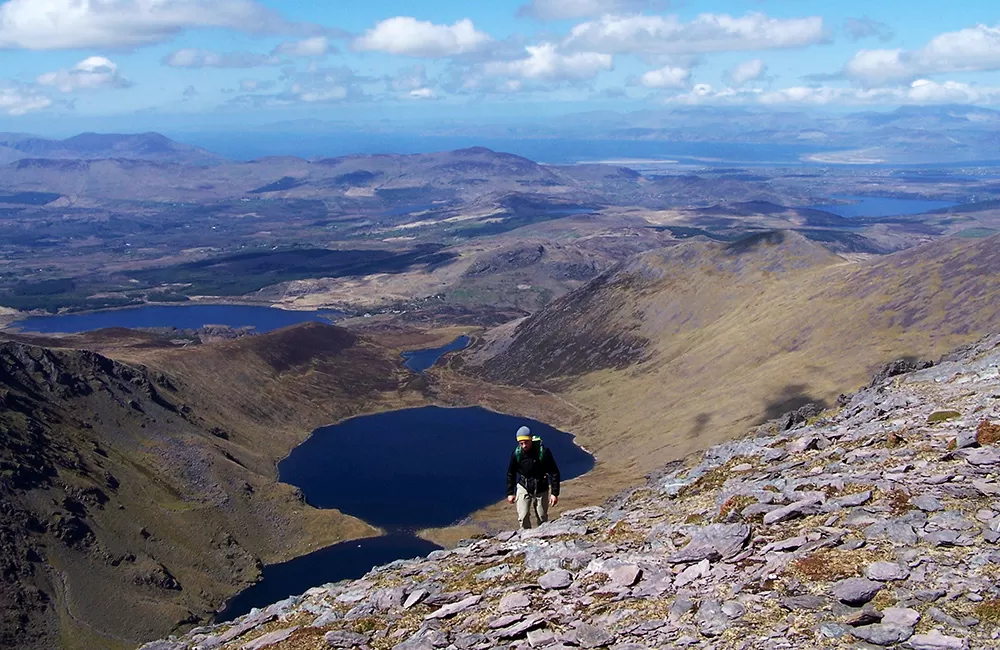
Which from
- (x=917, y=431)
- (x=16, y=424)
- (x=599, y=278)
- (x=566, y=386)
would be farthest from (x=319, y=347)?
(x=917, y=431)

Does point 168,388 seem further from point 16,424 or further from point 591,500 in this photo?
point 591,500

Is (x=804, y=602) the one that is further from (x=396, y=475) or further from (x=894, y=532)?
(x=396, y=475)

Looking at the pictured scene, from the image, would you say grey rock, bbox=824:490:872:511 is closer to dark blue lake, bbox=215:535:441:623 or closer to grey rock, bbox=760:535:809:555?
grey rock, bbox=760:535:809:555

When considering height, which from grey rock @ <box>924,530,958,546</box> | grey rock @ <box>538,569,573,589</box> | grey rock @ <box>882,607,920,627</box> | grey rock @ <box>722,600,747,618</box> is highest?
grey rock @ <box>924,530,958,546</box>

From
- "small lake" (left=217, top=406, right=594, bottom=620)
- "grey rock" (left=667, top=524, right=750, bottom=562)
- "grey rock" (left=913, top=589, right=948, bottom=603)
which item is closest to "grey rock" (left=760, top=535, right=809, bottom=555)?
"grey rock" (left=667, top=524, right=750, bottom=562)

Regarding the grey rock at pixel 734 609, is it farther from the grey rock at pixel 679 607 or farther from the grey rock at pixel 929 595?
the grey rock at pixel 929 595
